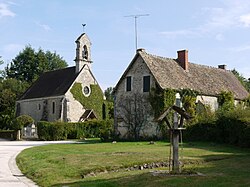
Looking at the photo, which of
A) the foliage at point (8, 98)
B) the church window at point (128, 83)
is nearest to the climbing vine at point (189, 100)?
the church window at point (128, 83)

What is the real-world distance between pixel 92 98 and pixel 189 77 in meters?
20.6

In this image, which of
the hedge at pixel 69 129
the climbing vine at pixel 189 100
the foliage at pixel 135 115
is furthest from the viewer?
the hedge at pixel 69 129

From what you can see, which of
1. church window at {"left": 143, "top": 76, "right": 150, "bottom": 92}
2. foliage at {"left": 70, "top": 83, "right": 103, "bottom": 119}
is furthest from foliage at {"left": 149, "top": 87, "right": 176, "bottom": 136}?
foliage at {"left": 70, "top": 83, "right": 103, "bottom": 119}

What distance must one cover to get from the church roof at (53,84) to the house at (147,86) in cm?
1689

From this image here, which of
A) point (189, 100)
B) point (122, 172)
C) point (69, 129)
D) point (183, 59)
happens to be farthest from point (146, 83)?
point (122, 172)

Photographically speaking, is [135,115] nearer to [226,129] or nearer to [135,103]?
[135,103]

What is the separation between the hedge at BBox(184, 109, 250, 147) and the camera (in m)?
25.3

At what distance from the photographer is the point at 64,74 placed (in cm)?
5656

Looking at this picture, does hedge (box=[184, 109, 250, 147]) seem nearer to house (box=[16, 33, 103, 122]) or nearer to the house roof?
the house roof

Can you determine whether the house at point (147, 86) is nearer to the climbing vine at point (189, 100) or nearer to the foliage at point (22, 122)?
the climbing vine at point (189, 100)

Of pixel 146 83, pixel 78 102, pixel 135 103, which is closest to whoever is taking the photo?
pixel 146 83

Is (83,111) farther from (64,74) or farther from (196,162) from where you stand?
(196,162)

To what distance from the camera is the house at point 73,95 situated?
168ft

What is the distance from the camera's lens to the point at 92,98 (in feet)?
177
